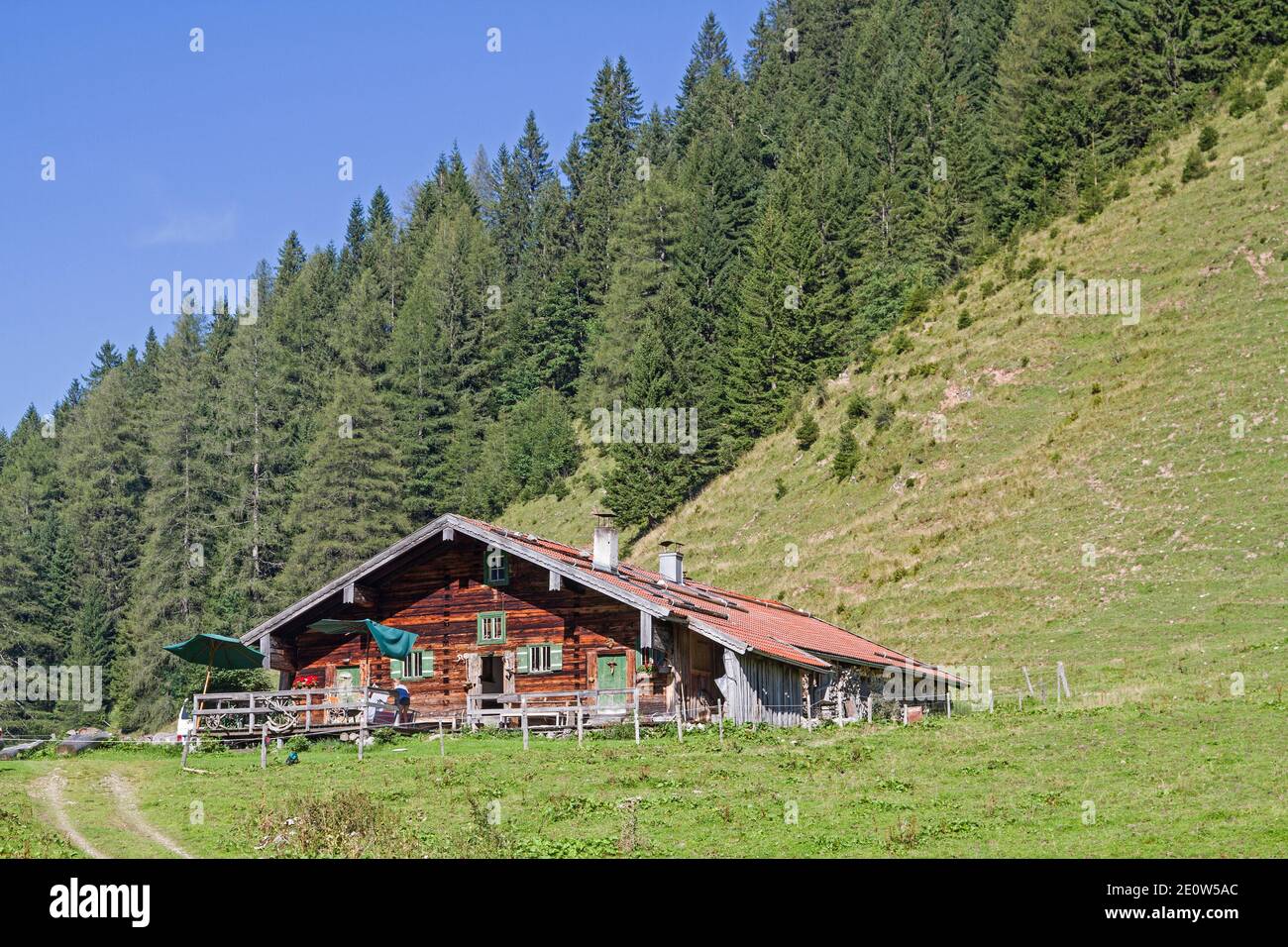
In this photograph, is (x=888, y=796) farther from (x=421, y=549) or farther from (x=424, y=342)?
(x=424, y=342)

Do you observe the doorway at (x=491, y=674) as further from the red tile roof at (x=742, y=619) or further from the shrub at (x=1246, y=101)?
the shrub at (x=1246, y=101)

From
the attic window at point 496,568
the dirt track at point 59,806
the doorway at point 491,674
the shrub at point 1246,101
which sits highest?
the shrub at point 1246,101

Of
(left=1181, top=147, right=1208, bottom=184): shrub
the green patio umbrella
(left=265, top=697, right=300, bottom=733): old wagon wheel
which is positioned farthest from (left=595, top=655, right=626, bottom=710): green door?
(left=1181, top=147, right=1208, bottom=184): shrub

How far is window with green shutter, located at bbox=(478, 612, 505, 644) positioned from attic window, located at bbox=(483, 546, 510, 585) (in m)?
0.90

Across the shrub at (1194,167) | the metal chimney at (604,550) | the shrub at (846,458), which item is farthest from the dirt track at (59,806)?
the shrub at (1194,167)

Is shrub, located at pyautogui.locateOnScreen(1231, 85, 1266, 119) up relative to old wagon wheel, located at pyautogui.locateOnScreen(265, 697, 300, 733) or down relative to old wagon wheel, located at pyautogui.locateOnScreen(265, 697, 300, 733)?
up

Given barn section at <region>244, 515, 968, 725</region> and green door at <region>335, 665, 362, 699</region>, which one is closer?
barn section at <region>244, 515, 968, 725</region>

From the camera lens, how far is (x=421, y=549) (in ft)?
127

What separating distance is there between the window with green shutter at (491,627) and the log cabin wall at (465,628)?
5.2 inches

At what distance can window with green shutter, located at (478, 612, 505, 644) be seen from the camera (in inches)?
1496

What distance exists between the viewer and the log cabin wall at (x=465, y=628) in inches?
1443

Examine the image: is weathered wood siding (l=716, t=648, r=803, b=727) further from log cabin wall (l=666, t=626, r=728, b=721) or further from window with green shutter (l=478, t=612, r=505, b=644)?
window with green shutter (l=478, t=612, r=505, b=644)

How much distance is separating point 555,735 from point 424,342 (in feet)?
283
